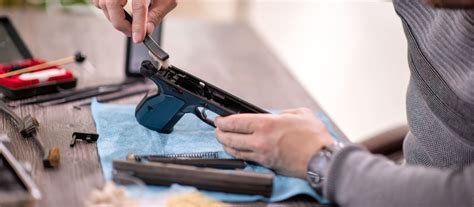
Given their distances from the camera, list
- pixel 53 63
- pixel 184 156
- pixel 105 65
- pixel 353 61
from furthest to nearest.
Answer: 1. pixel 353 61
2. pixel 105 65
3. pixel 53 63
4. pixel 184 156

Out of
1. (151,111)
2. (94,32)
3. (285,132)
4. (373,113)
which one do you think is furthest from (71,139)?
(373,113)

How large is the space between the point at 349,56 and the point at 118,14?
1.81m

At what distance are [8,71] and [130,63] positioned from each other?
11.5 inches

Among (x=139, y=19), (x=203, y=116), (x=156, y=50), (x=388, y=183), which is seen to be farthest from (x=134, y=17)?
(x=388, y=183)

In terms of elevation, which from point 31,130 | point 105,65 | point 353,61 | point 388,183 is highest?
point 388,183

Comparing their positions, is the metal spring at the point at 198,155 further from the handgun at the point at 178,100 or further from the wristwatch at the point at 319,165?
the wristwatch at the point at 319,165

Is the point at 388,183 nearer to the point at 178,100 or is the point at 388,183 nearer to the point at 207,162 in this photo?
the point at 207,162

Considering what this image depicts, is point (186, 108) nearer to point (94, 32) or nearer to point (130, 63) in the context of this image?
point (130, 63)

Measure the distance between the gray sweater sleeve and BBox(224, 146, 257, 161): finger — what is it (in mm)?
147

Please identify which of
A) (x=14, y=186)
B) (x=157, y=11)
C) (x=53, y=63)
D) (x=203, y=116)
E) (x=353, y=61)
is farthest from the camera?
(x=353, y=61)

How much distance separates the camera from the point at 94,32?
6.36 feet

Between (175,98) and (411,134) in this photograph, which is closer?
(175,98)

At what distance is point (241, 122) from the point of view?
1136 millimetres

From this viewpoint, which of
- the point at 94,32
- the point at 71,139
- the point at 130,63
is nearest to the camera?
the point at 71,139
